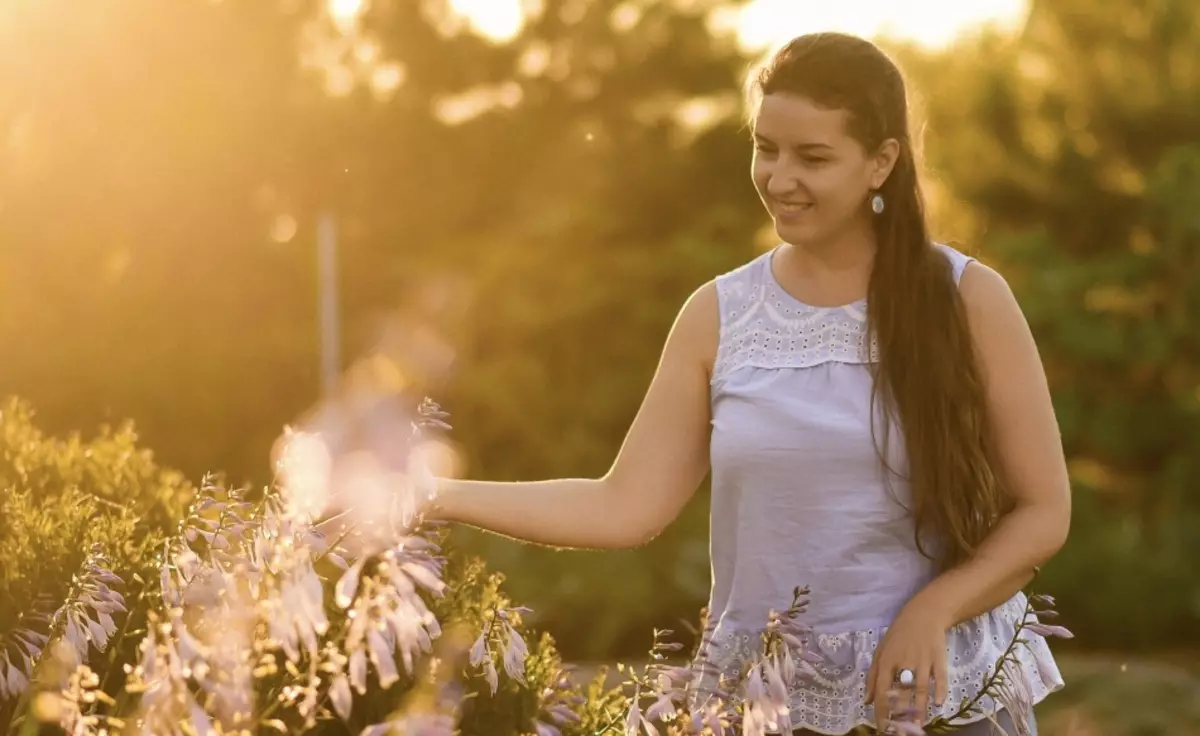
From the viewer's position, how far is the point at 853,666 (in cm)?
296

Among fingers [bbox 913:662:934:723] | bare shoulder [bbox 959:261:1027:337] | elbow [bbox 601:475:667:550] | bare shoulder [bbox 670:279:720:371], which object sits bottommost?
fingers [bbox 913:662:934:723]

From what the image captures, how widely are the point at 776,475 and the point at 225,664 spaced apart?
123 centimetres

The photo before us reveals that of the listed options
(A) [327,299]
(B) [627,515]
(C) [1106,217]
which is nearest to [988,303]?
(B) [627,515]

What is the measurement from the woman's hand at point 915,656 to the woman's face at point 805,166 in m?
0.70

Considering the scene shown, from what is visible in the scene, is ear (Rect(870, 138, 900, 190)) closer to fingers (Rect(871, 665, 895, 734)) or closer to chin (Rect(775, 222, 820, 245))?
chin (Rect(775, 222, 820, 245))

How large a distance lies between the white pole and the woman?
16.5 m

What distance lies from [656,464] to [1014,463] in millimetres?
704

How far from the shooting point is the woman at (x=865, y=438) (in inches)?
114

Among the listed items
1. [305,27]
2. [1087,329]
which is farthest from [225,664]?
[305,27]

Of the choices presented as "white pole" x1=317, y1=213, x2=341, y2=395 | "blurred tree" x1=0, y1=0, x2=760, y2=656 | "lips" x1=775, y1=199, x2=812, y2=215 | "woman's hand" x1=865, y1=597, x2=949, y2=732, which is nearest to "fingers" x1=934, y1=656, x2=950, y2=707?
"woman's hand" x1=865, y1=597, x2=949, y2=732

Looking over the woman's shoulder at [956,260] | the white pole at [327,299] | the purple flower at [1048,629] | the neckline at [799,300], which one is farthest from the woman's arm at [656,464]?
the white pole at [327,299]

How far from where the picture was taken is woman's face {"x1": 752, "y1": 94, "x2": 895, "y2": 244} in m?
2.91

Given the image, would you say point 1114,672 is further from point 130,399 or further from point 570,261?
point 570,261

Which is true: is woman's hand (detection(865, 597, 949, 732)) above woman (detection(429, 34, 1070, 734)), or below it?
below
